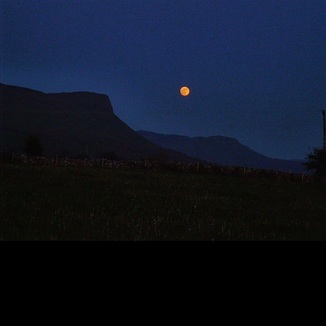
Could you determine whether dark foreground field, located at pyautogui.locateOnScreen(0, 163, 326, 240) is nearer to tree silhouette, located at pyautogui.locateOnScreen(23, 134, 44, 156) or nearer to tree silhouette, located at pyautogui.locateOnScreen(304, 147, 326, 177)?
tree silhouette, located at pyautogui.locateOnScreen(304, 147, 326, 177)

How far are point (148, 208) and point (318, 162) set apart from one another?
27803mm

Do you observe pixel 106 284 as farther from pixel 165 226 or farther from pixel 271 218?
pixel 271 218

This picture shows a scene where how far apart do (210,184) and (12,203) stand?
524 inches

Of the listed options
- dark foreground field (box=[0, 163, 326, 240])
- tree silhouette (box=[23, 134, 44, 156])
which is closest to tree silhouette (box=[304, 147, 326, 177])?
dark foreground field (box=[0, 163, 326, 240])

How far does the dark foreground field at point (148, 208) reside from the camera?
11500mm

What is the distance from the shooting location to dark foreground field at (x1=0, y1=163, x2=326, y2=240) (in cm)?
1150

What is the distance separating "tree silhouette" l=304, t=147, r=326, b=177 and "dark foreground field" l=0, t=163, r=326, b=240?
41.1ft

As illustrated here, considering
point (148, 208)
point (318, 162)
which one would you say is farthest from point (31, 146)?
point (148, 208)

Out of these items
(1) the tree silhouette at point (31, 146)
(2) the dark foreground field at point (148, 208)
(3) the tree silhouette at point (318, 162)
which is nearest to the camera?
(2) the dark foreground field at point (148, 208)

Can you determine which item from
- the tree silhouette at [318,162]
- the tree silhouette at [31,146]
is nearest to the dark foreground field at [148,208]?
the tree silhouette at [318,162]

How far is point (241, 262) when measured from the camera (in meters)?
2.60

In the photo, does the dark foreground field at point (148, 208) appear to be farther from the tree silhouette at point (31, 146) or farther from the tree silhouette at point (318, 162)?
the tree silhouette at point (31, 146)

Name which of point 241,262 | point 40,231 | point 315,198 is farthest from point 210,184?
point 241,262

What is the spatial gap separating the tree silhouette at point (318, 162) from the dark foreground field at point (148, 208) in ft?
41.1
